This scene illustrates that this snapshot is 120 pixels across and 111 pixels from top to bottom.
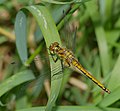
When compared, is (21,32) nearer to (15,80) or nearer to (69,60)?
(15,80)

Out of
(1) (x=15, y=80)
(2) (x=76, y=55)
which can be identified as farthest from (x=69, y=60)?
(1) (x=15, y=80)

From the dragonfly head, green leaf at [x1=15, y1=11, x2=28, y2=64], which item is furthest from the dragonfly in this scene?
green leaf at [x1=15, y1=11, x2=28, y2=64]

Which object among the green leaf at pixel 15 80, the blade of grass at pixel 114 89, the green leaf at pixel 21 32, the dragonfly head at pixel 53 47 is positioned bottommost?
the blade of grass at pixel 114 89

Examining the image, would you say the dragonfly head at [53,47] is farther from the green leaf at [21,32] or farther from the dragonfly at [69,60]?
the green leaf at [21,32]

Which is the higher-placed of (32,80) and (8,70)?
(32,80)

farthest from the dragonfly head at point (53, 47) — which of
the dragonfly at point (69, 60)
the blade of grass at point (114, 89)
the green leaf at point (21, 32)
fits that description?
the blade of grass at point (114, 89)

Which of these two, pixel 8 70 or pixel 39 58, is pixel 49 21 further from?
pixel 8 70

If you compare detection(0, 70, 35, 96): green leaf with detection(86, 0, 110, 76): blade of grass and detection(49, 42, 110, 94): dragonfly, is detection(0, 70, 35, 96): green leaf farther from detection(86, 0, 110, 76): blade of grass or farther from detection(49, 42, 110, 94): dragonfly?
detection(86, 0, 110, 76): blade of grass

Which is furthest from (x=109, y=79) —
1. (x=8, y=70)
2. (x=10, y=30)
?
(x=10, y=30)
